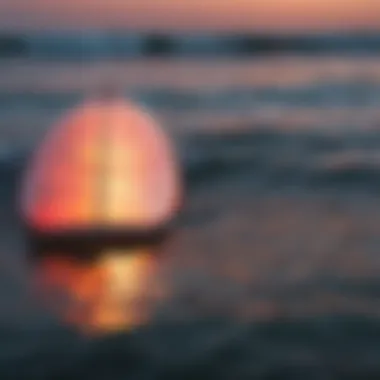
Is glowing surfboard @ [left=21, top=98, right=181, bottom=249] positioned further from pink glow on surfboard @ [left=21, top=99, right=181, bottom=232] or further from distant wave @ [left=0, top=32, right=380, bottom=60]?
distant wave @ [left=0, top=32, right=380, bottom=60]

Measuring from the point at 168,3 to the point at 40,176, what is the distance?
14.2 meters

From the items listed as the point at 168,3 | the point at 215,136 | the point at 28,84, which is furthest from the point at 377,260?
the point at 168,3

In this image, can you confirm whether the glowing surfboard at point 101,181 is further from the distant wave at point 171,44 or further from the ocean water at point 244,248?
the distant wave at point 171,44

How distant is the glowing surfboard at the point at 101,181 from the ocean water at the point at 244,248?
0.84ft

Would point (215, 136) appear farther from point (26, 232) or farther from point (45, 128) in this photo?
point (26, 232)

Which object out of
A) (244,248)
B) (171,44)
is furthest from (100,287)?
(171,44)

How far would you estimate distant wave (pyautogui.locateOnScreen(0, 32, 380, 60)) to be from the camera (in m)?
19.1

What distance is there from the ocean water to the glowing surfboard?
257 mm

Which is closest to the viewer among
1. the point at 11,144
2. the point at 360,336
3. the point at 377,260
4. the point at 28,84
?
the point at 360,336

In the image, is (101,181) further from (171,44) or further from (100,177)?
(171,44)

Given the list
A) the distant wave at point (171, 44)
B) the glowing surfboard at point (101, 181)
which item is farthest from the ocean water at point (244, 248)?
the distant wave at point (171, 44)

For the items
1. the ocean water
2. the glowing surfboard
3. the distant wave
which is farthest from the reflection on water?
the distant wave

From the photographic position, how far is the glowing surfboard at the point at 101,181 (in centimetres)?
827

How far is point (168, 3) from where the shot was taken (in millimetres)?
22438
